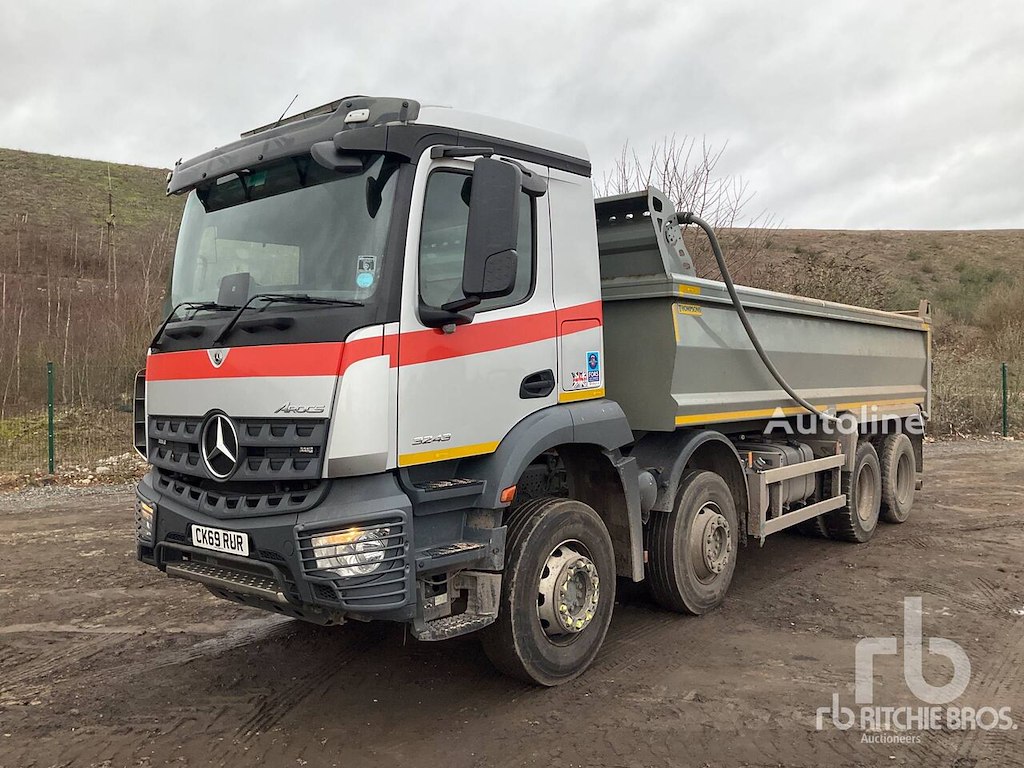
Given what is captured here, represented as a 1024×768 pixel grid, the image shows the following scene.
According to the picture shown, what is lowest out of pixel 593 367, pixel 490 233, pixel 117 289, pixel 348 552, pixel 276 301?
pixel 348 552

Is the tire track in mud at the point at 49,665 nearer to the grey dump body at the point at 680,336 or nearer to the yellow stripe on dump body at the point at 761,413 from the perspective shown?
the grey dump body at the point at 680,336

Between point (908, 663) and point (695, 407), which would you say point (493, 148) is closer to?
point (695, 407)

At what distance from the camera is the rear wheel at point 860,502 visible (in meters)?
7.49

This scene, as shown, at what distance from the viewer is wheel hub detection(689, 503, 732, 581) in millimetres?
5340

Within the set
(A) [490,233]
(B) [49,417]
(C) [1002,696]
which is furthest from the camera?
(B) [49,417]

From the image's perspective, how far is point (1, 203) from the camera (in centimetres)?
3344

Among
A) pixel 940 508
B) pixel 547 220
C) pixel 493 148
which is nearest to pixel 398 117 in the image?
pixel 493 148

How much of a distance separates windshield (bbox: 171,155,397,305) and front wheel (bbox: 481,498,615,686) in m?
1.51

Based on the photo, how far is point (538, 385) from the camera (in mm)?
4121

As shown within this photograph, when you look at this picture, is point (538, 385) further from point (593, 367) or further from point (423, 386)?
point (423, 386)
